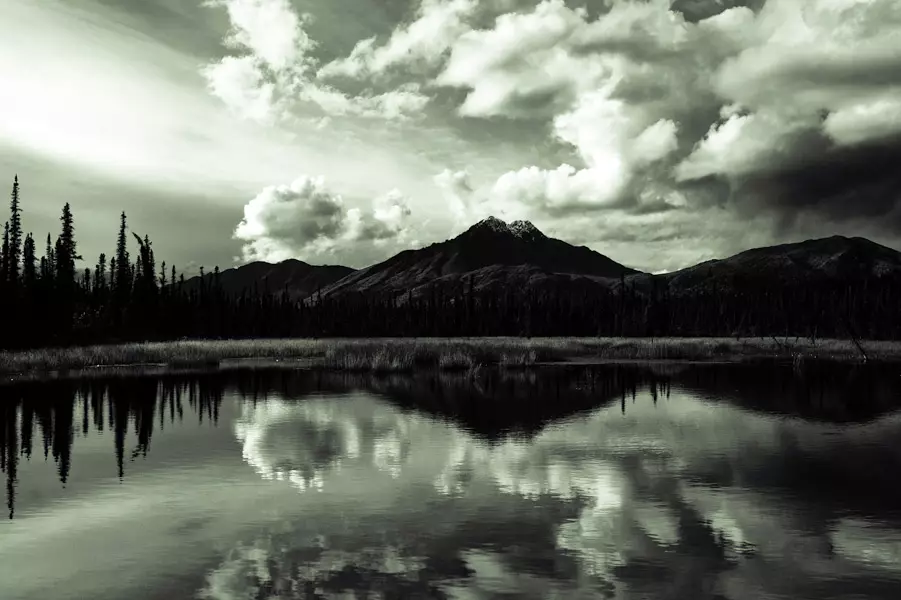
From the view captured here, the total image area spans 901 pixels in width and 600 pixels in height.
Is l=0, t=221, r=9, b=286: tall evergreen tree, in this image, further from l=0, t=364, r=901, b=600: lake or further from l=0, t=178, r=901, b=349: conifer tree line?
l=0, t=364, r=901, b=600: lake

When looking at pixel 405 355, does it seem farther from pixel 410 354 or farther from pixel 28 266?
pixel 28 266

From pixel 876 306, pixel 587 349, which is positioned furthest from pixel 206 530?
pixel 876 306

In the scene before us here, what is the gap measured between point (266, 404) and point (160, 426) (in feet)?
25.8

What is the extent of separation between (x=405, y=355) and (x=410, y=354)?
1.24 metres

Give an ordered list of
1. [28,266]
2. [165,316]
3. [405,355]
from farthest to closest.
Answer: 1. [165,316]
2. [28,266]
3. [405,355]

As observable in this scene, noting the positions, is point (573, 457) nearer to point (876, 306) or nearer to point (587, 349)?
point (587, 349)

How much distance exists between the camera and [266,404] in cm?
3866

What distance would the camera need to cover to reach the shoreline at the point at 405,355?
61.6 metres

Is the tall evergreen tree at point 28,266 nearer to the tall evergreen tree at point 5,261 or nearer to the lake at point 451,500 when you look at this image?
the tall evergreen tree at point 5,261

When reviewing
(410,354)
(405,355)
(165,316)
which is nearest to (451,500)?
(405,355)

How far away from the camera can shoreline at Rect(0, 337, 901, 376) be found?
2426 inches

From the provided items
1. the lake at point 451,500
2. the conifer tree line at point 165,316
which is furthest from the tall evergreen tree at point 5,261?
the lake at point 451,500

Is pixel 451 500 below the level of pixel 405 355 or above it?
below

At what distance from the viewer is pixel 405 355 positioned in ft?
212
